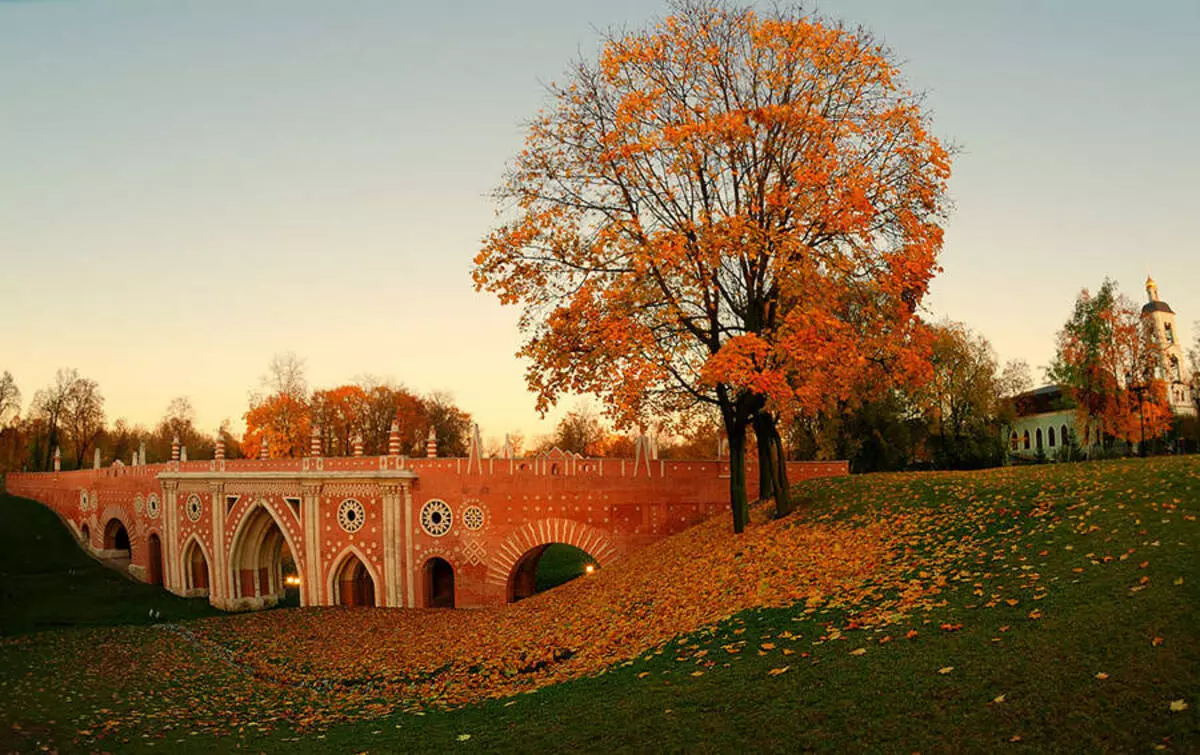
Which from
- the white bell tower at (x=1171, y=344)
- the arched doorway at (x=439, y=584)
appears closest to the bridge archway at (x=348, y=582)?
the arched doorway at (x=439, y=584)

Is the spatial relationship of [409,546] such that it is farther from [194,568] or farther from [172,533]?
[172,533]

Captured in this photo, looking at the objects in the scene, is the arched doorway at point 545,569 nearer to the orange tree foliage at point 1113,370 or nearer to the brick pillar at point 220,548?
the brick pillar at point 220,548

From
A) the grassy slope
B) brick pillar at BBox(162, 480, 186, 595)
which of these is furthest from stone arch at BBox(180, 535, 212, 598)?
the grassy slope

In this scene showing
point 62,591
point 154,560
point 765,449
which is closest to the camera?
point 765,449

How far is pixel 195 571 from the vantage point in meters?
46.6

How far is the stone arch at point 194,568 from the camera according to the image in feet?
148

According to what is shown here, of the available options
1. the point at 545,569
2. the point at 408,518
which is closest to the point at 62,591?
the point at 408,518

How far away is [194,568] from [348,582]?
1529 cm

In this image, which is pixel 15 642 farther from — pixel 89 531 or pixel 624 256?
pixel 89 531

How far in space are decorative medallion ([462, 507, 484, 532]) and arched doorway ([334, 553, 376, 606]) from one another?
6398mm

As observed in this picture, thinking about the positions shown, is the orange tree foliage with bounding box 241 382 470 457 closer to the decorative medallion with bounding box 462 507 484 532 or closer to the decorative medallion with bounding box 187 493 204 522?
the decorative medallion with bounding box 187 493 204 522

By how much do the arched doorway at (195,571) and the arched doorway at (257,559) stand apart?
14.4 feet

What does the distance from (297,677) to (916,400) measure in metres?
28.0

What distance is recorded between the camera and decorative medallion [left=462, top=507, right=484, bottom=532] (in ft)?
103
